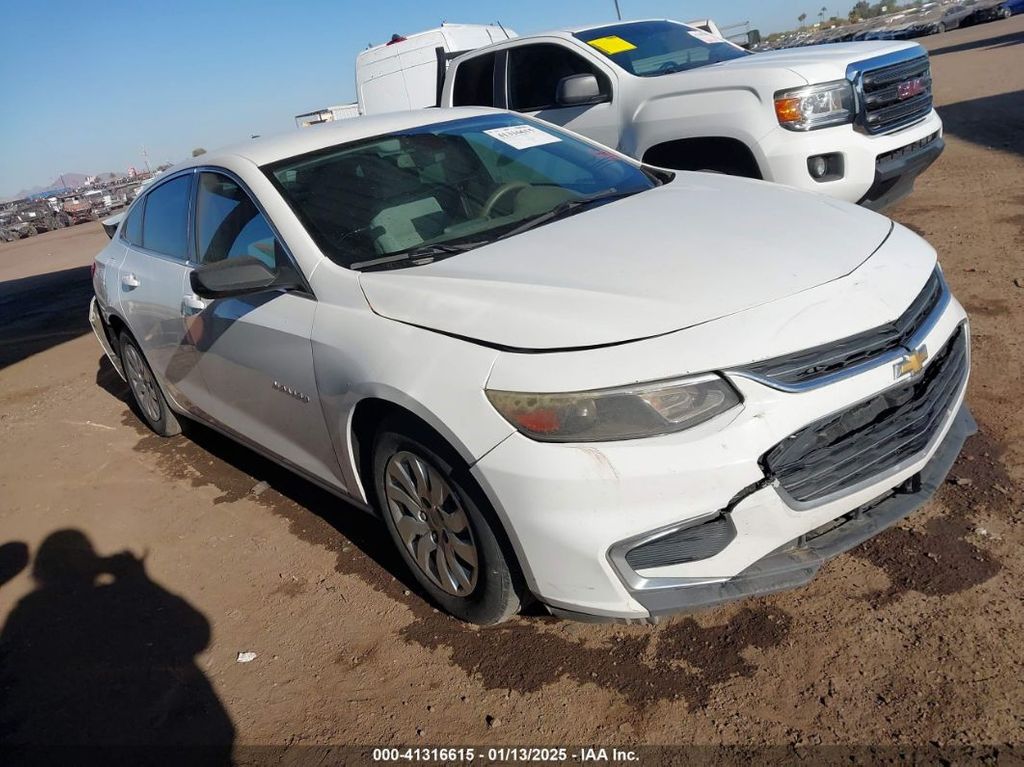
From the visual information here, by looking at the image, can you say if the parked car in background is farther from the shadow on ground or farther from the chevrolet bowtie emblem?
the chevrolet bowtie emblem

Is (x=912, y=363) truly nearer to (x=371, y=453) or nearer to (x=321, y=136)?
(x=371, y=453)

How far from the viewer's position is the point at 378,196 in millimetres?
3258

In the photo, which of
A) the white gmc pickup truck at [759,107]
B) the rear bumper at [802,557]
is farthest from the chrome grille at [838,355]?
the white gmc pickup truck at [759,107]

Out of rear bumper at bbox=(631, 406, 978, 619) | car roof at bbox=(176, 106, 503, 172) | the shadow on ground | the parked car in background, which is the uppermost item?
car roof at bbox=(176, 106, 503, 172)

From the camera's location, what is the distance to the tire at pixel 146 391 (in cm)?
491

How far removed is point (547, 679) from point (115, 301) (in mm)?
3681

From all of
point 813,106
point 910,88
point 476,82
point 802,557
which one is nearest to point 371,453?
point 802,557

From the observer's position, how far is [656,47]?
6.61m

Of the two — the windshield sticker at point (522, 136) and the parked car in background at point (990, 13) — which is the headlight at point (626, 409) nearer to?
the windshield sticker at point (522, 136)

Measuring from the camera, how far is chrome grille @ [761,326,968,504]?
2.18 meters

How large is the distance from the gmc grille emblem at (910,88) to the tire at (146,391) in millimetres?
5186

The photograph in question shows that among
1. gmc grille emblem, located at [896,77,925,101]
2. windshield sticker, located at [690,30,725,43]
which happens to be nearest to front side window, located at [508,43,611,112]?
windshield sticker, located at [690,30,725,43]

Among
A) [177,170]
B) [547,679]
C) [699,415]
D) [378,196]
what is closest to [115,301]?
[177,170]

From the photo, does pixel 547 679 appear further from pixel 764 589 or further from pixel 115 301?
pixel 115 301
